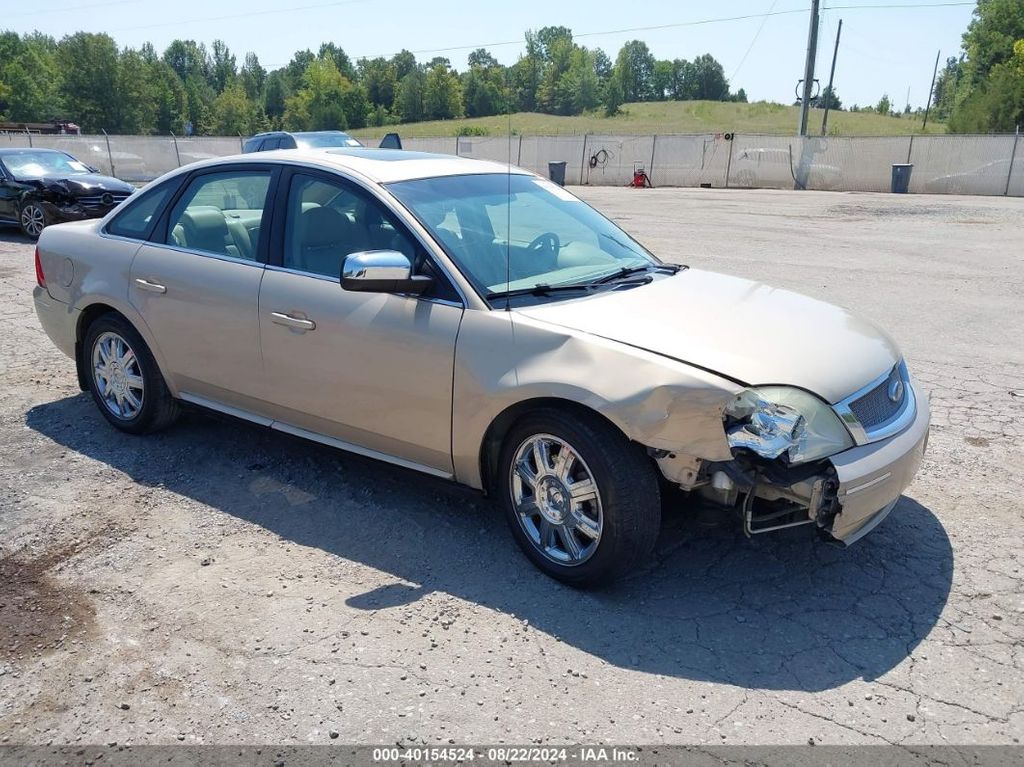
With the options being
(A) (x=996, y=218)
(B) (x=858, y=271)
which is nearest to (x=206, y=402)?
(B) (x=858, y=271)

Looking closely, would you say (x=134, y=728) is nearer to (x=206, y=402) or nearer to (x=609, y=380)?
(x=609, y=380)

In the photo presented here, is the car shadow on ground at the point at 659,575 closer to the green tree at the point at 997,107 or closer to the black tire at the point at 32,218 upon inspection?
the black tire at the point at 32,218

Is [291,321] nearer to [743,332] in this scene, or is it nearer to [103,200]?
[743,332]

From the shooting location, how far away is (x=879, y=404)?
11.4 feet

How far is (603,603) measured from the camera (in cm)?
341

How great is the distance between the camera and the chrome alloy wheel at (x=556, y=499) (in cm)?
337

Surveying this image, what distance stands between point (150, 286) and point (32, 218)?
439 inches

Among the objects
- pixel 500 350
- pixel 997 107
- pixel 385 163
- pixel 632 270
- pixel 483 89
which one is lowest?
pixel 500 350

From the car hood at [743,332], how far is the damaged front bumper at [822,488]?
11.1 inches

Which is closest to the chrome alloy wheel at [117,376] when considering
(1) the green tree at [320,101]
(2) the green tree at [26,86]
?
(1) the green tree at [320,101]

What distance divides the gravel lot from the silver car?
35cm

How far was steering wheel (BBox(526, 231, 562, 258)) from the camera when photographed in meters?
4.14

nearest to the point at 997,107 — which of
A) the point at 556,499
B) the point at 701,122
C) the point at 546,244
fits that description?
Answer: the point at 701,122

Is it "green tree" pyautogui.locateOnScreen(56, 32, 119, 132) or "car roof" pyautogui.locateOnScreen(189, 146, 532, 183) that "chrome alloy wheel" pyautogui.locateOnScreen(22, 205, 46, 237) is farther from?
"green tree" pyautogui.locateOnScreen(56, 32, 119, 132)
